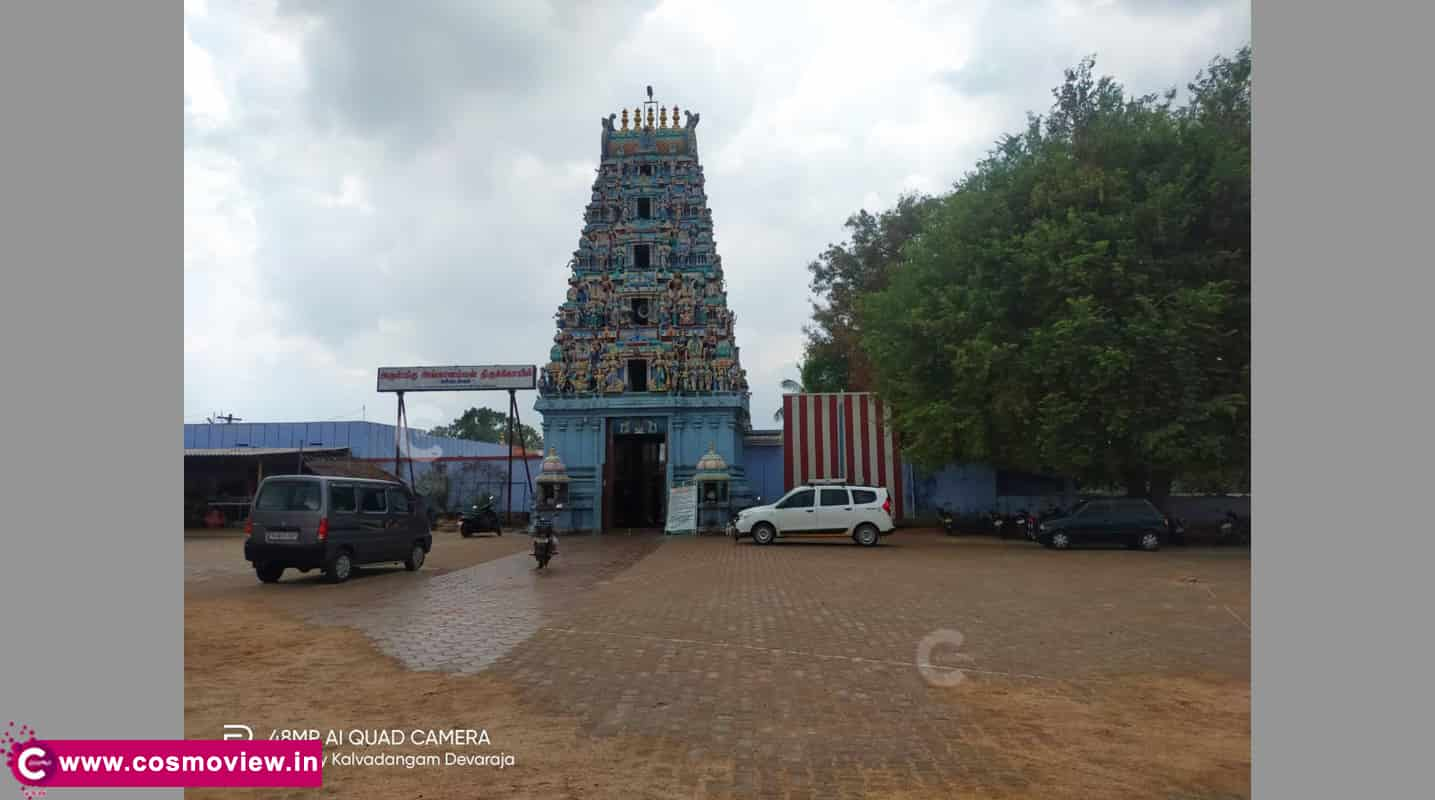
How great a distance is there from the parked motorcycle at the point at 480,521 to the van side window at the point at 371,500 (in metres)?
11.8

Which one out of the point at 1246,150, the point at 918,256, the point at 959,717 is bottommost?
the point at 959,717

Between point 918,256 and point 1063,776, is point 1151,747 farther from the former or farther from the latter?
point 918,256

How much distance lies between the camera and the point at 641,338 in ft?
92.6

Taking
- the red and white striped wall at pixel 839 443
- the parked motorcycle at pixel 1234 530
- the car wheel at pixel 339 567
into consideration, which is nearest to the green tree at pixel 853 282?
the red and white striped wall at pixel 839 443

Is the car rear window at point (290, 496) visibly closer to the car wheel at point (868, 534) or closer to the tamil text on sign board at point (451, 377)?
the car wheel at point (868, 534)

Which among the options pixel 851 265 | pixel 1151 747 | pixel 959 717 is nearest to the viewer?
pixel 1151 747

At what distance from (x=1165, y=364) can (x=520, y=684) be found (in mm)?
16639

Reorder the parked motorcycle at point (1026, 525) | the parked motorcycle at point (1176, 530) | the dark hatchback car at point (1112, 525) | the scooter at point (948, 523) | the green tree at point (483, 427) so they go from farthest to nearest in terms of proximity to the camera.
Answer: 1. the green tree at point (483, 427)
2. the scooter at point (948, 523)
3. the parked motorcycle at point (1026, 525)
4. the parked motorcycle at point (1176, 530)
5. the dark hatchback car at point (1112, 525)

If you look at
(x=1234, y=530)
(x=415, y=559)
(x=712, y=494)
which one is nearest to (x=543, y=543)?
(x=415, y=559)

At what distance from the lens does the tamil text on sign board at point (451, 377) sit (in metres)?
29.4

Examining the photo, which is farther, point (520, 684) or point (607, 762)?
point (520, 684)

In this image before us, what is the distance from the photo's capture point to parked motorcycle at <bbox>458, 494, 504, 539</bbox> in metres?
25.5

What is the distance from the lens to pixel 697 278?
93.9 feet

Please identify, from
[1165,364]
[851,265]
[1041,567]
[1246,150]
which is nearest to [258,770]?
[1041,567]
